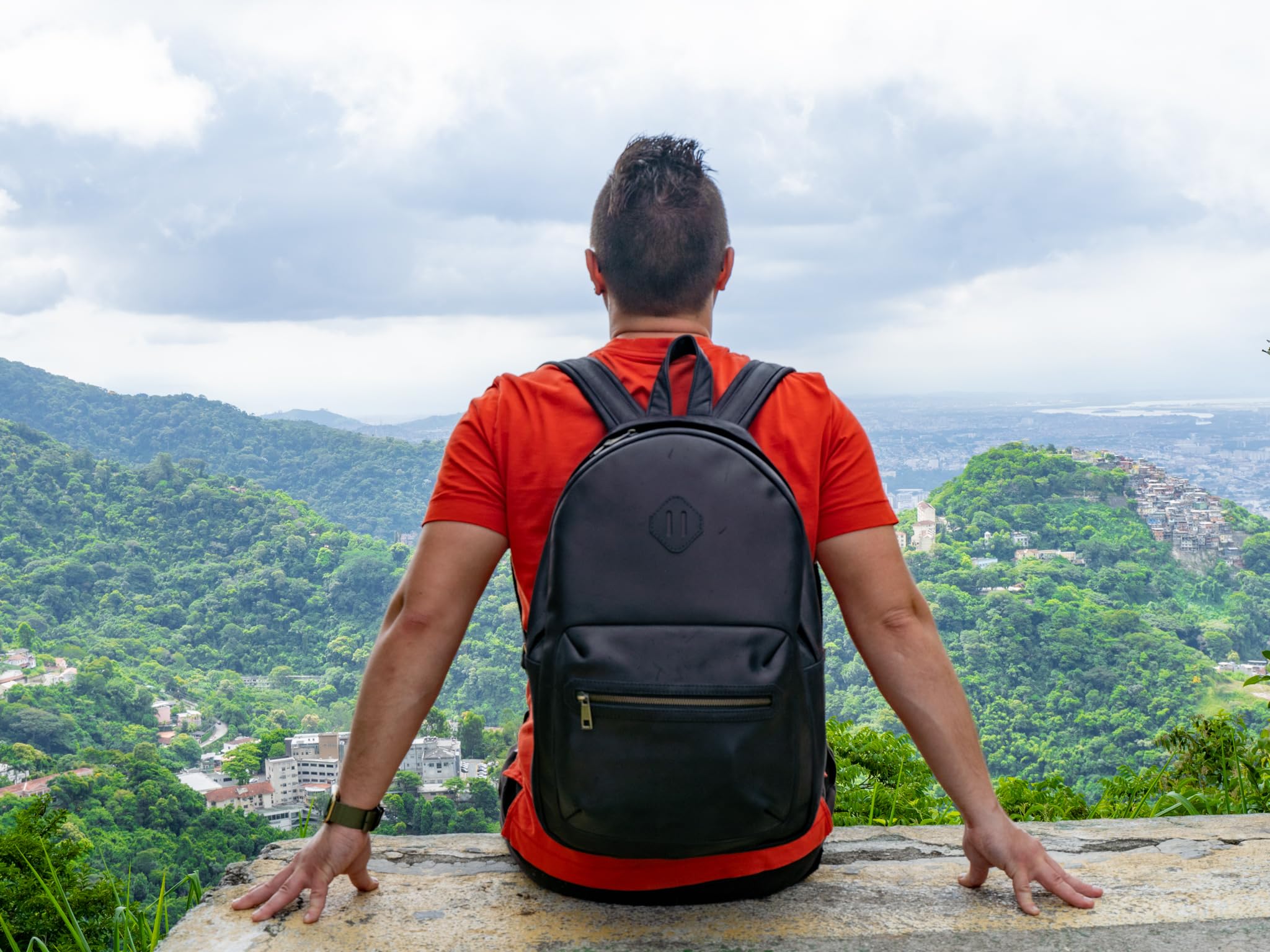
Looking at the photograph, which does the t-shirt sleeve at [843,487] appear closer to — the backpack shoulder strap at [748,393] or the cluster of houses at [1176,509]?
the backpack shoulder strap at [748,393]

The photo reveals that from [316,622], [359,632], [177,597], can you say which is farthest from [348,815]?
[177,597]

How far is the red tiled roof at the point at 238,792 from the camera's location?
18391 millimetres

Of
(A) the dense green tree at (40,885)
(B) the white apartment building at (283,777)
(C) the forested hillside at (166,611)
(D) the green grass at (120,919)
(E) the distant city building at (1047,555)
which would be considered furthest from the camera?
(E) the distant city building at (1047,555)

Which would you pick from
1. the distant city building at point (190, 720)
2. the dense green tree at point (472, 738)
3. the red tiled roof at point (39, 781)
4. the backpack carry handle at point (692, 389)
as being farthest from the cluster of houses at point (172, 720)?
the backpack carry handle at point (692, 389)

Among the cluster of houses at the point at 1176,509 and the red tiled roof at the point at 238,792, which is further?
the cluster of houses at the point at 1176,509

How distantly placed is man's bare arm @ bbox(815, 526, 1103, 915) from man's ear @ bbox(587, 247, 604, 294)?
52 centimetres

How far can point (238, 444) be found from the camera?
69.3m

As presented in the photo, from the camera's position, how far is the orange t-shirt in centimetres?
138

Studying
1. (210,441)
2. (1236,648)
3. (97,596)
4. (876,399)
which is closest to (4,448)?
(97,596)

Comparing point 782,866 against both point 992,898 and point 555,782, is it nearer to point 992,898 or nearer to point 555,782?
point 992,898

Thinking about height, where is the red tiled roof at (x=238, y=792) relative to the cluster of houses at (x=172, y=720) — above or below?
above

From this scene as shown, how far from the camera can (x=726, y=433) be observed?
4.22ft

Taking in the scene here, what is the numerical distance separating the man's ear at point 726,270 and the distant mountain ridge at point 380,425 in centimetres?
5594

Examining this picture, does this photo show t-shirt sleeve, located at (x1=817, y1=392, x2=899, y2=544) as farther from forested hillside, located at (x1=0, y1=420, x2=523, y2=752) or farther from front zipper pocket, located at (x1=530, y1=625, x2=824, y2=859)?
forested hillside, located at (x1=0, y1=420, x2=523, y2=752)
